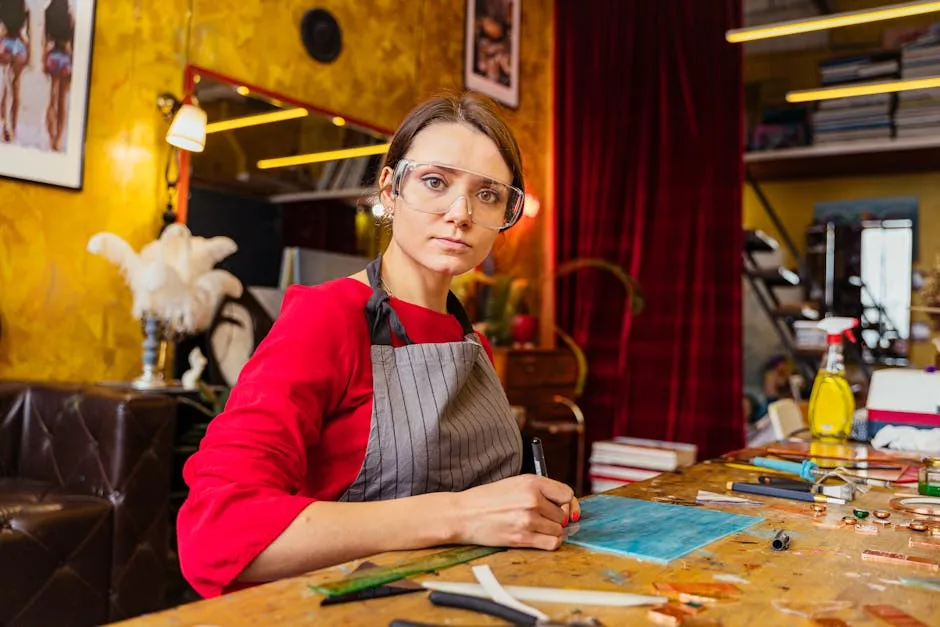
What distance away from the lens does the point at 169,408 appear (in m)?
2.62

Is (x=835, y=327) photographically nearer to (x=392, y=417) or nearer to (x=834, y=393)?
(x=834, y=393)

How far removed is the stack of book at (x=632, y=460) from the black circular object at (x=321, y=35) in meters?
2.50

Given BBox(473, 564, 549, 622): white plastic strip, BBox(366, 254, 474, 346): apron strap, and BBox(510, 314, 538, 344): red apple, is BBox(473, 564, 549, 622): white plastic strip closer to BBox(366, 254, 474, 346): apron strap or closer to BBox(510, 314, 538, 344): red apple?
BBox(366, 254, 474, 346): apron strap

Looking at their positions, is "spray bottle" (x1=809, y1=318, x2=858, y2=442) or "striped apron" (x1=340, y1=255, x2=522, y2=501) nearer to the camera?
"striped apron" (x1=340, y1=255, x2=522, y2=501)

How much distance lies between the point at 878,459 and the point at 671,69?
12.4 feet

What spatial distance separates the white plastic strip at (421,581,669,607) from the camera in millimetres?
742

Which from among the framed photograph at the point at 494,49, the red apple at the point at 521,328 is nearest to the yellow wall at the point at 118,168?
the framed photograph at the point at 494,49

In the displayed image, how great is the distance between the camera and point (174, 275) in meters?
2.96

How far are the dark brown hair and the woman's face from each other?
0.01 m

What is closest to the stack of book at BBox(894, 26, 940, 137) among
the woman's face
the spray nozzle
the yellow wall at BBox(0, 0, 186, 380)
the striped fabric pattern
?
the spray nozzle

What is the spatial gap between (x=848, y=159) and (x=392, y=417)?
7.28m

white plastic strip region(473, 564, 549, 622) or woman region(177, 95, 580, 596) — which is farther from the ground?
woman region(177, 95, 580, 596)

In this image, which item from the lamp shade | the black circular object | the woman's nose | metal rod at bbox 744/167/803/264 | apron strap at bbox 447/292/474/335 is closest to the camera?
the woman's nose

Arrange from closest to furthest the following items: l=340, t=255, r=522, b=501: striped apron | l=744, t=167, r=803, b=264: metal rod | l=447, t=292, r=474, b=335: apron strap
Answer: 1. l=340, t=255, r=522, b=501: striped apron
2. l=447, t=292, r=474, b=335: apron strap
3. l=744, t=167, r=803, b=264: metal rod
